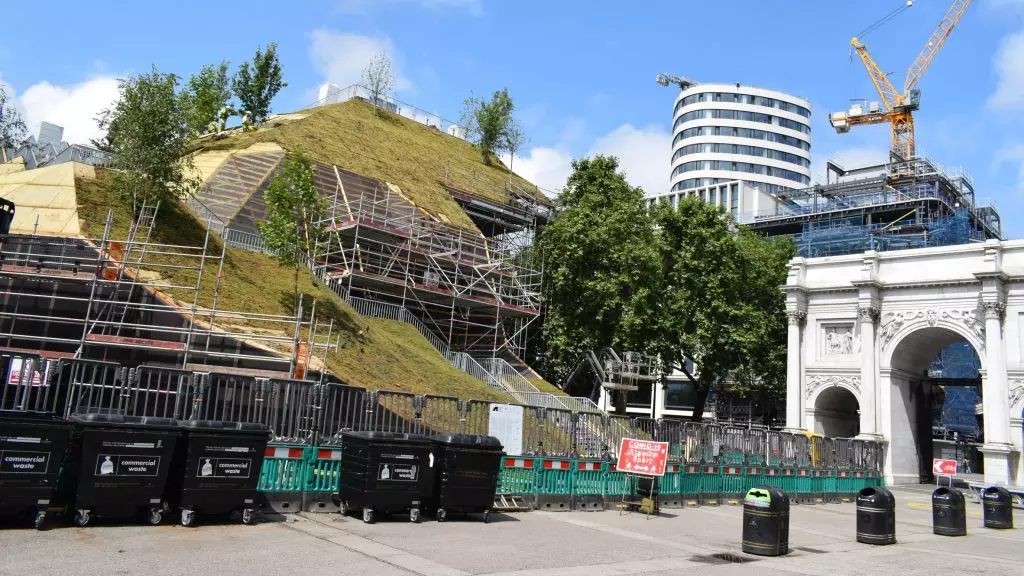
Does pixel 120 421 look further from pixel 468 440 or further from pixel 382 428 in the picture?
pixel 468 440

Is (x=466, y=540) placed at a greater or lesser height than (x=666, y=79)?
lesser

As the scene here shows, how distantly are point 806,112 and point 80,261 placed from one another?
11192 cm

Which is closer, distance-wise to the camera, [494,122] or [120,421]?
[120,421]

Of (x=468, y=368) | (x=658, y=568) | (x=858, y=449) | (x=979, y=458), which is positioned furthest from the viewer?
(x=979, y=458)

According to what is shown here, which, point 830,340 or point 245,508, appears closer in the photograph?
point 245,508

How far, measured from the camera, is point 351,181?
48.0 m

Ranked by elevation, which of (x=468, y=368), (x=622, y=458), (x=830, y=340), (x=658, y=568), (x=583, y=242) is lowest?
(x=658, y=568)

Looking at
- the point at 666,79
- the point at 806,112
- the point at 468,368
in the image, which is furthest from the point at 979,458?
the point at 666,79

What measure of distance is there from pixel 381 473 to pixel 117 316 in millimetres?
16106

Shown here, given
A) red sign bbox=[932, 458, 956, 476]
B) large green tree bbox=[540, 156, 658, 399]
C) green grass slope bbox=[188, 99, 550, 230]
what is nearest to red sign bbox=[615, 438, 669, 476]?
red sign bbox=[932, 458, 956, 476]

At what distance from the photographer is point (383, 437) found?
1298 cm

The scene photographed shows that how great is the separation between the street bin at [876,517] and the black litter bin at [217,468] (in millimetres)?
11579

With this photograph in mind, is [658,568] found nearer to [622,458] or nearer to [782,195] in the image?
[622,458]

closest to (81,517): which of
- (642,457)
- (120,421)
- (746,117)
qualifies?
(120,421)
